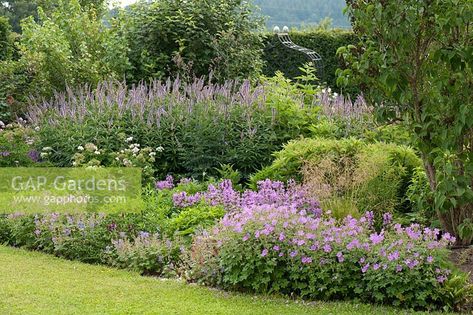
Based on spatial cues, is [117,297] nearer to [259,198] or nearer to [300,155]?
[259,198]

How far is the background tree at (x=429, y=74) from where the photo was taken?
5750 millimetres

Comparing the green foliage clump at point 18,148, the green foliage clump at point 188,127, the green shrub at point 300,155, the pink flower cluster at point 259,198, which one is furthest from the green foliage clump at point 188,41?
the pink flower cluster at point 259,198

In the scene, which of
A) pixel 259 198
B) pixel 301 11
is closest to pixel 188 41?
pixel 259 198

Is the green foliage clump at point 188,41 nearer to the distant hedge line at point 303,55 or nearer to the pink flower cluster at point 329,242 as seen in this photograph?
the distant hedge line at point 303,55

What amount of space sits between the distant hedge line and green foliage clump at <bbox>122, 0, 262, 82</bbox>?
15.3ft

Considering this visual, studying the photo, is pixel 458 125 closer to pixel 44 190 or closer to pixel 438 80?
pixel 438 80

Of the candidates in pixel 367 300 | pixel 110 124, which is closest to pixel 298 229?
pixel 367 300

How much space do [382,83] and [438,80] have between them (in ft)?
1.42

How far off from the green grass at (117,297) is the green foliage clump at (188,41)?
5.81 m

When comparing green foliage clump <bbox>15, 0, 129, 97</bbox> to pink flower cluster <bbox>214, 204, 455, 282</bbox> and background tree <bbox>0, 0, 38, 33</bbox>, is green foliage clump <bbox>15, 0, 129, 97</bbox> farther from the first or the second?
background tree <bbox>0, 0, 38, 33</bbox>

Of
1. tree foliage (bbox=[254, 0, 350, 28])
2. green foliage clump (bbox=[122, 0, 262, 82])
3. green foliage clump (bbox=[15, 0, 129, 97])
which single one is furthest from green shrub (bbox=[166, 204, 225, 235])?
tree foliage (bbox=[254, 0, 350, 28])

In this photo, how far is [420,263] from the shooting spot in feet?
17.0

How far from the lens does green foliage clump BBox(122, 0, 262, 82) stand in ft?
38.6

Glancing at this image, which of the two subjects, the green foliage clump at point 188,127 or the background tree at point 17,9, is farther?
the background tree at point 17,9
